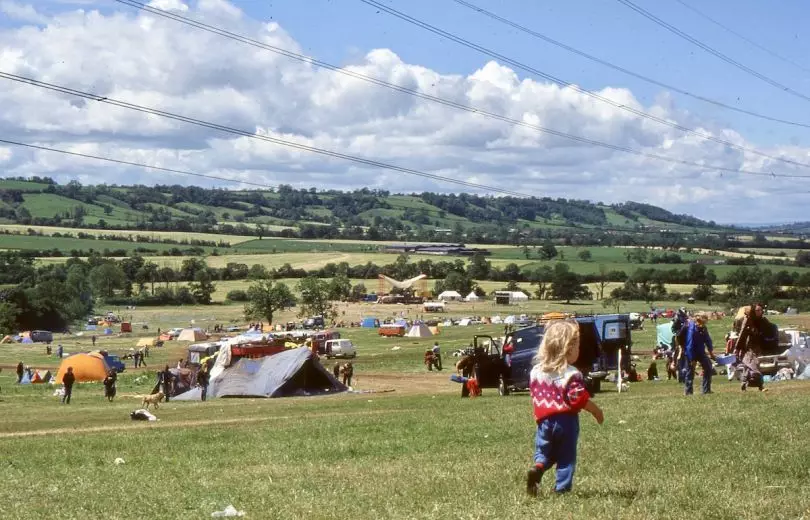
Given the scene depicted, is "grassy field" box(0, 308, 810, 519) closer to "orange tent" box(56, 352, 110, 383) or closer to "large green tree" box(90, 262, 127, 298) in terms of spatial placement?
"orange tent" box(56, 352, 110, 383)

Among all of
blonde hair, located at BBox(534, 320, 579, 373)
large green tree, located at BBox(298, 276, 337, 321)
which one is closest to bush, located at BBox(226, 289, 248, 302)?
large green tree, located at BBox(298, 276, 337, 321)

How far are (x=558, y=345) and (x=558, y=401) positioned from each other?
0.58m

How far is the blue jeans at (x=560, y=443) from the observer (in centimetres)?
1054

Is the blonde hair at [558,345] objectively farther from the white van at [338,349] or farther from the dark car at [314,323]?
the dark car at [314,323]

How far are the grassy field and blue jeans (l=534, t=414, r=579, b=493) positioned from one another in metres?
0.29

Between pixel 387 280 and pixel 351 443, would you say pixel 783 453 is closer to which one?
pixel 351 443

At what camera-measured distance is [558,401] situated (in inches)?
414

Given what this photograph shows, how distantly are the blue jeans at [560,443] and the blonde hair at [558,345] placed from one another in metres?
0.51

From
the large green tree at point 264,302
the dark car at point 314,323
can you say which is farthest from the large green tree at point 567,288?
the dark car at point 314,323

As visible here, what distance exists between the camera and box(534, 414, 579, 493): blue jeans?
1054 centimetres

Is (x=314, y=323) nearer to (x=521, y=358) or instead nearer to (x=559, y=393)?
(x=521, y=358)

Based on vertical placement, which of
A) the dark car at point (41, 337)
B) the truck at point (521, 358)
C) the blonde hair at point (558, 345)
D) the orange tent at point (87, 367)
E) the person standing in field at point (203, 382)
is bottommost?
the dark car at point (41, 337)

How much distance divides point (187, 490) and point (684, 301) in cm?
14375

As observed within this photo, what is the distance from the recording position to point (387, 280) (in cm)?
18100
